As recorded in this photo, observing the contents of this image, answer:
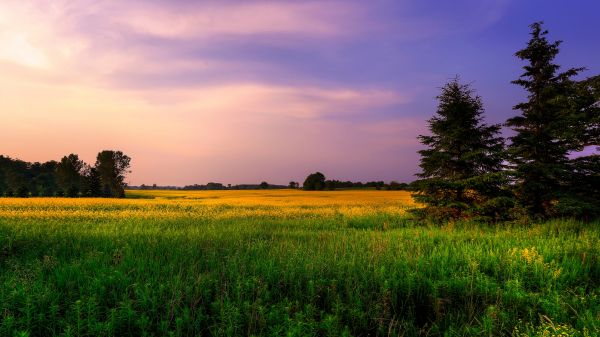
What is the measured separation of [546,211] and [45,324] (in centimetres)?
1892

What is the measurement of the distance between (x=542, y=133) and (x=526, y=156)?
1298 mm

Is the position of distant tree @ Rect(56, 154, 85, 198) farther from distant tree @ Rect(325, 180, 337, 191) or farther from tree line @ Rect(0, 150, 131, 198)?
distant tree @ Rect(325, 180, 337, 191)

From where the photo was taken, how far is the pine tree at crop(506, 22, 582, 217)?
50.1 ft

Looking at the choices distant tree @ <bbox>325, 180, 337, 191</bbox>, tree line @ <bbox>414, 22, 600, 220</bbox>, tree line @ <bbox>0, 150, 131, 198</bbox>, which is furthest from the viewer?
distant tree @ <bbox>325, 180, 337, 191</bbox>

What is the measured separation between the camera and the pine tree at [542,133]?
15.3m

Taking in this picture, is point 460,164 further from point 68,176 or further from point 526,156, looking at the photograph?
point 68,176

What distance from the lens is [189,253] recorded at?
8.15 metres

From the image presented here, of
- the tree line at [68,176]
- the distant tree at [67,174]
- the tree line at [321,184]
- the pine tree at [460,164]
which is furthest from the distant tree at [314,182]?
the pine tree at [460,164]

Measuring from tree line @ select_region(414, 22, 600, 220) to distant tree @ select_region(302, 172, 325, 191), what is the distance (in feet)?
260

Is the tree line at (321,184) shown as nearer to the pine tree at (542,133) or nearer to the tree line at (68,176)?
the tree line at (68,176)

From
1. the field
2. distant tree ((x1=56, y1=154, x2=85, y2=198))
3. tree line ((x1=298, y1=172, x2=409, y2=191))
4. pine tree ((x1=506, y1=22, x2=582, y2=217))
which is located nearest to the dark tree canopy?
pine tree ((x1=506, y1=22, x2=582, y2=217))

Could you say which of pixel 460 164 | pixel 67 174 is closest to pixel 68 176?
pixel 67 174

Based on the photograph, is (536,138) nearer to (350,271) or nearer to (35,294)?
(350,271)

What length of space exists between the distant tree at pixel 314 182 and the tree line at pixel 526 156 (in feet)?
260
